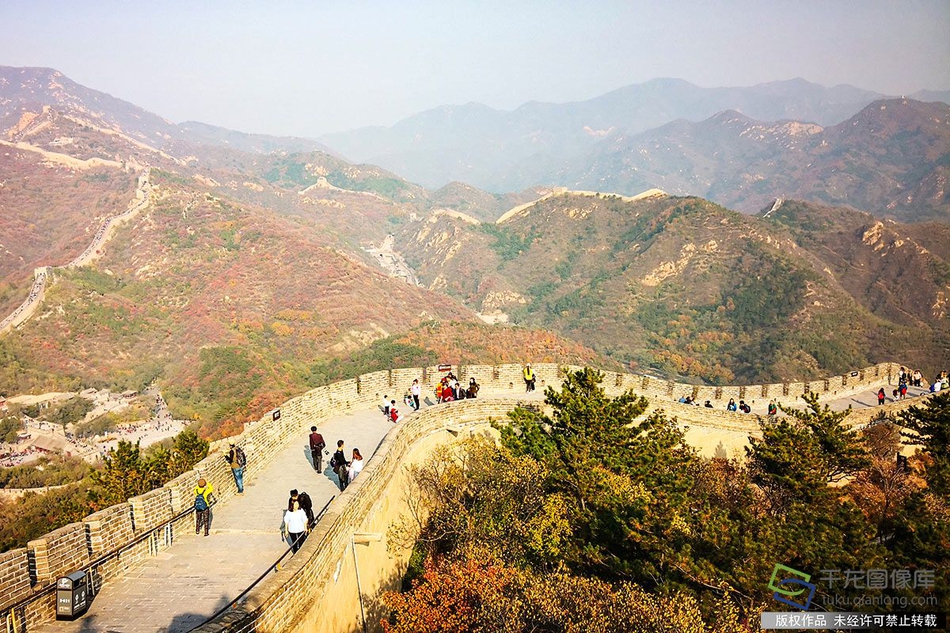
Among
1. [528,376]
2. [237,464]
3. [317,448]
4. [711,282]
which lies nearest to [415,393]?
[528,376]

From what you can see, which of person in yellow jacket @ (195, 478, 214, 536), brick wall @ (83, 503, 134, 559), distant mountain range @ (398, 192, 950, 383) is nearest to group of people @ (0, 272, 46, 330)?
person in yellow jacket @ (195, 478, 214, 536)

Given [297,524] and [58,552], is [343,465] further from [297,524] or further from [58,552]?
[58,552]

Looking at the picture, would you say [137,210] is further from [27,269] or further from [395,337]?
[395,337]

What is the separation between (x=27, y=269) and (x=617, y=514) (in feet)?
297

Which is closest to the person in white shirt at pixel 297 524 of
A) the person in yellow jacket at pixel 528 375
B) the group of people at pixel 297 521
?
the group of people at pixel 297 521

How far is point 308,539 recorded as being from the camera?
Result: 30.4ft

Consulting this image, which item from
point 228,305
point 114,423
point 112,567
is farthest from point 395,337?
point 112,567

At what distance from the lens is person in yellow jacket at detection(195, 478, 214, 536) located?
34.9 ft

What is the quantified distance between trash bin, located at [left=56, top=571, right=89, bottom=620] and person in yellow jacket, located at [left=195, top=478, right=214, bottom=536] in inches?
105

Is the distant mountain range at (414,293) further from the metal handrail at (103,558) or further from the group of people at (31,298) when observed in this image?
the metal handrail at (103,558)

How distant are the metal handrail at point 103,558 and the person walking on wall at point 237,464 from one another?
154cm

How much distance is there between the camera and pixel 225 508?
1194 cm

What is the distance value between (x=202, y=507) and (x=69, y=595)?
2911mm

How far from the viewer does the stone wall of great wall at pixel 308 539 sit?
7953 mm
